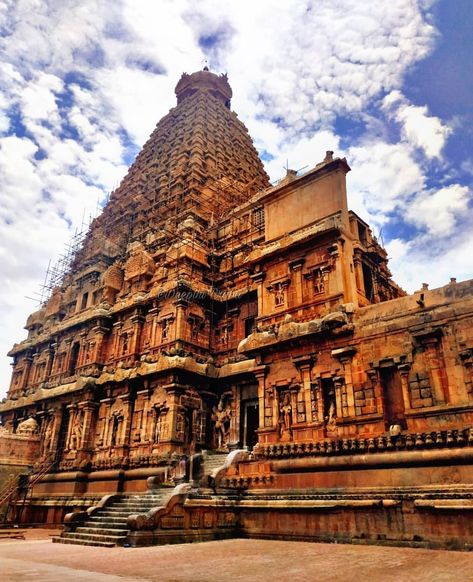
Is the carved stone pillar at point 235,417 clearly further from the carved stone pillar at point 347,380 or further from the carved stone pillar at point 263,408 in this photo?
the carved stone pillar at point 347,380

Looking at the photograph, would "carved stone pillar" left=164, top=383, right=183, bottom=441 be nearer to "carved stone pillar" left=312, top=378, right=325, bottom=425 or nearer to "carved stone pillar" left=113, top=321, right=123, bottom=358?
"carved stone pillar" left=113, top=321, right=123, bottom=358

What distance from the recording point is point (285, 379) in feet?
60.1

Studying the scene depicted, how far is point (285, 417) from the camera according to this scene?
17844 millimetres

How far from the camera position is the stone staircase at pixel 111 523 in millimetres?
14062

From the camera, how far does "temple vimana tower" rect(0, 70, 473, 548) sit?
45.1 ft

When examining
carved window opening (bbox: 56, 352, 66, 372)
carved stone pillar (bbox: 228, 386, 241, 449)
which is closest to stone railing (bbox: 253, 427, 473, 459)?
carved stone pillar (bbox: 228, 386, 241, 449)

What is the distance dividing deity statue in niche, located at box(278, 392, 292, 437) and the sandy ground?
16.0 ft

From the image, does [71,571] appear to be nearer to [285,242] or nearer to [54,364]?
[285,242]

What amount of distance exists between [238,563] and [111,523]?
7.21 meters

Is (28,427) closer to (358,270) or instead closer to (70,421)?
(70,421)

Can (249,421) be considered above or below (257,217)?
below

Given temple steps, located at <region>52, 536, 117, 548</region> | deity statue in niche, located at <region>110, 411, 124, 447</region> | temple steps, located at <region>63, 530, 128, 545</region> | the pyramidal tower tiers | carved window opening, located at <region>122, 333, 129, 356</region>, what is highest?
the pyramidal tower tiers

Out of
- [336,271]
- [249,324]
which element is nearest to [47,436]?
[249,324]

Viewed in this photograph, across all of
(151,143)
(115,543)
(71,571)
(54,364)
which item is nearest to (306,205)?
(115,543)
